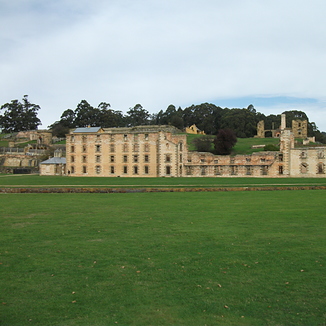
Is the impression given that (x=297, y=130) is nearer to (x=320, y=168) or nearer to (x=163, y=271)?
(x=320, y=168)

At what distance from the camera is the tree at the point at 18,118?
12962cm

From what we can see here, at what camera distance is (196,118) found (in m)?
121

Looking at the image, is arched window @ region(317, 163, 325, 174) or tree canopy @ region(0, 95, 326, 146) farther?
tree canopy @ region(0, 95, 326, 146)

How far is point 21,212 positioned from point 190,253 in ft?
33.5

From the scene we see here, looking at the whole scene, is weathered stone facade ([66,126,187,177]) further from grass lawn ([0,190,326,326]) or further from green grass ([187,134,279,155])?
grass lawn ([0,190,326,326])

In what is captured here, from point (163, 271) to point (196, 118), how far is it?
115 metres

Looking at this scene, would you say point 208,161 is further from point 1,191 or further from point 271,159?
point 1,191

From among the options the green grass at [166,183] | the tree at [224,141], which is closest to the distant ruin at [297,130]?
the tree at [224,141]

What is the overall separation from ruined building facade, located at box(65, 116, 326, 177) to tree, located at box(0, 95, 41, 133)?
71.6 m

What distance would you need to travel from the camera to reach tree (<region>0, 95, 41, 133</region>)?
425 ft

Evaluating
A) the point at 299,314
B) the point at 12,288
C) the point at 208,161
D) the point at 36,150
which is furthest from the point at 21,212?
the point at 36,150

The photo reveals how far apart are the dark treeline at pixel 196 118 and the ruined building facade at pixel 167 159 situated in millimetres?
40763

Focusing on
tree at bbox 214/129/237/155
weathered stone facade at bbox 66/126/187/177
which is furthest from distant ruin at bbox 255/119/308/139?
weathered stone facade at bbox 66/126/187/177

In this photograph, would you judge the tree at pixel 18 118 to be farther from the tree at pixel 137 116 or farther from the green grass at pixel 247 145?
the green grass at pixel 247 145
